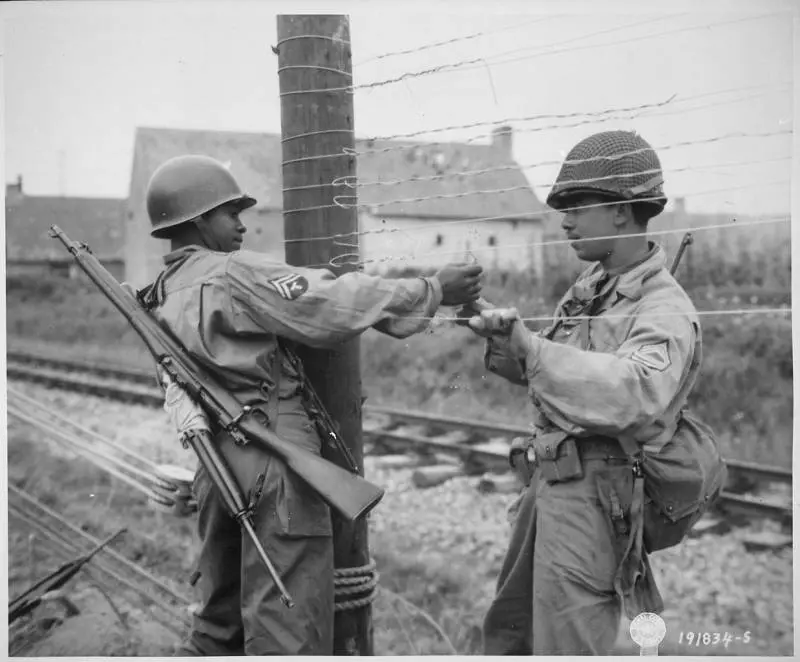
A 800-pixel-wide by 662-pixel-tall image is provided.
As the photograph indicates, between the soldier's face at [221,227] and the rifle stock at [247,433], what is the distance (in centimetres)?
43

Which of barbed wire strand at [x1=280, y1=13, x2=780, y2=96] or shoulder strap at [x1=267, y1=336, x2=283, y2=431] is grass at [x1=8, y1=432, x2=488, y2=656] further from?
barbed wire strand at [x1=280, y1=13, x2=780, y2=96]

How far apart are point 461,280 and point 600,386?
0.80 meters

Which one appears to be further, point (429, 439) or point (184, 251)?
point (429, 439)

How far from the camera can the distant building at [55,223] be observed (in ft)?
17.3

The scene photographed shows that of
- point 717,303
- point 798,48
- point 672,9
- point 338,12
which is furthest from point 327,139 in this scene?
point 717,303

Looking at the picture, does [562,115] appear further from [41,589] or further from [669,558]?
[41,589]

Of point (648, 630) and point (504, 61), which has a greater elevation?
point (504, 61)

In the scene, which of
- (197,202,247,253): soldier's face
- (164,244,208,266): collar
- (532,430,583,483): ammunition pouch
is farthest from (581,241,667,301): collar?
(164,244,208,266): collar

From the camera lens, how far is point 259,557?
397 cm

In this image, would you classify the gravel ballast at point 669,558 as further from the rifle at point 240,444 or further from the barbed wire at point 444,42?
the barbed wire at point 444,42

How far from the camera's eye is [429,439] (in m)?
7.15

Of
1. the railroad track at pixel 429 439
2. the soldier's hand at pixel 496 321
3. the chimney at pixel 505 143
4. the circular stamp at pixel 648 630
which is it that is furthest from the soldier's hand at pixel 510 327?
the railroad track at pixel 429 439

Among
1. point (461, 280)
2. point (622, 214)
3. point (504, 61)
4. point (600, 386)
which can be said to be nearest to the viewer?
point (600, 386)

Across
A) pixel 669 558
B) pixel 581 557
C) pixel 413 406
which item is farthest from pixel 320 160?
pixel 413 406
